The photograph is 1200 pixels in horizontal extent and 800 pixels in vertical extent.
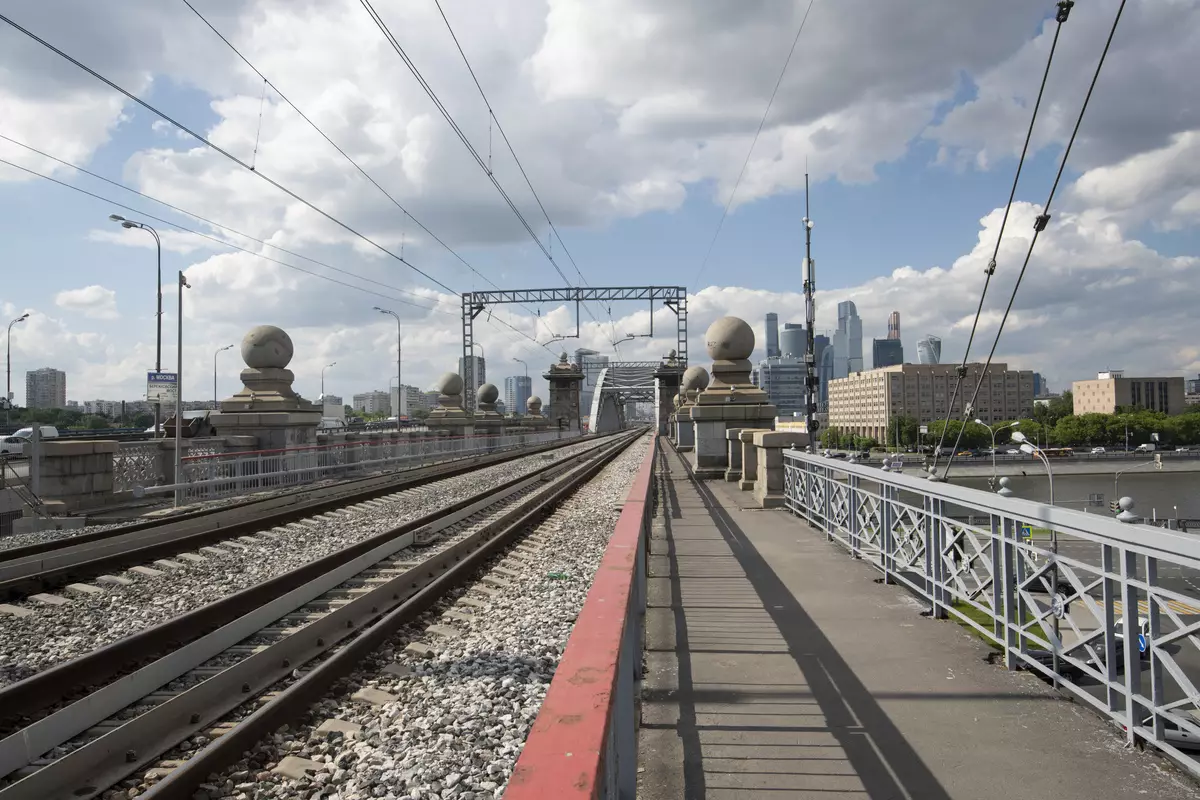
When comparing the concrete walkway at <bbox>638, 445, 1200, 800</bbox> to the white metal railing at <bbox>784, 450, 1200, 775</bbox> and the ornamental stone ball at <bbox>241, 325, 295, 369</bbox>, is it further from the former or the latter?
the ornamental stone ball at <bbox>241, 325, 295, 369</bbox>

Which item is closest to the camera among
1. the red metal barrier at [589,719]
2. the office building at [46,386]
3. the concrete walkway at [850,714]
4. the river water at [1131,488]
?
the red metal barrier at [589,719]

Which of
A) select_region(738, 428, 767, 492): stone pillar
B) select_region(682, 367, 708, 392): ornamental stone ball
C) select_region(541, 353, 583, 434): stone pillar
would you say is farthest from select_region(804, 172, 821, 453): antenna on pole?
select_region(541, 353, 583, 434): stone pillar

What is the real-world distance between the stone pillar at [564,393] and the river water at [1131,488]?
39.6 metres

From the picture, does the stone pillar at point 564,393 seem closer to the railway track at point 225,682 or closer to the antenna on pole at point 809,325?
the antenna on pole at point 809,325

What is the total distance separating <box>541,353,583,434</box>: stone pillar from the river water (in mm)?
39591

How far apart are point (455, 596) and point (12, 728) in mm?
3497

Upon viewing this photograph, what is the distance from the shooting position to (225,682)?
14.4 feet

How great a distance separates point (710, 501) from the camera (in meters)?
14.2

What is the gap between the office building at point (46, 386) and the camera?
4210 inches

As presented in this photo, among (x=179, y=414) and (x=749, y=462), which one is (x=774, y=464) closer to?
(x=749, y=462)

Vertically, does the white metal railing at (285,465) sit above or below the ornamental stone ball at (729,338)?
below

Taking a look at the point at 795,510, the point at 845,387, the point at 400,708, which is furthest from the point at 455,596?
the point at 845,387

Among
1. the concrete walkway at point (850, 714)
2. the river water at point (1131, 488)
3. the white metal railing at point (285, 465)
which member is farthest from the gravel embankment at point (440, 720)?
the river water at point (1131, 488)

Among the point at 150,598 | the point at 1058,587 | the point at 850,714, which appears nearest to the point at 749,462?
the point at 1058,587
